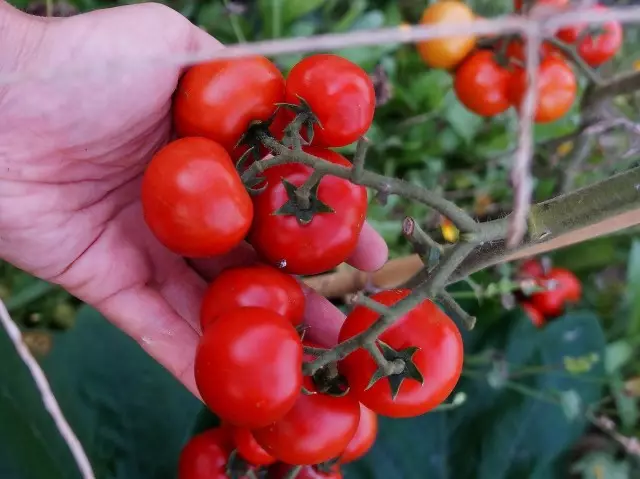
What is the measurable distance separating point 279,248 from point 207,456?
310mm

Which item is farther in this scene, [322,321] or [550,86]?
[550,86]

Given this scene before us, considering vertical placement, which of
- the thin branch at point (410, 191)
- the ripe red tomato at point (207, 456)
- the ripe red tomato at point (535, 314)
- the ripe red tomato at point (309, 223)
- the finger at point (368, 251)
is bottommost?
the ripe red tomato at point (535, 314)

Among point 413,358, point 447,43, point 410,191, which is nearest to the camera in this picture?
point 410,191

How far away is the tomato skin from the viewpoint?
1.16 m

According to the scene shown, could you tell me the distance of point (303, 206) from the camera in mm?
652

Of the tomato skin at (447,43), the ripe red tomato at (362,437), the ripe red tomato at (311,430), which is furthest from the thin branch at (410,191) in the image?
the tomato skin at (447,43)

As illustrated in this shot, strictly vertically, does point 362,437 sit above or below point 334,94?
below

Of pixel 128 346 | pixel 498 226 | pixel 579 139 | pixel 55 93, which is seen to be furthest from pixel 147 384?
pixel 579 139

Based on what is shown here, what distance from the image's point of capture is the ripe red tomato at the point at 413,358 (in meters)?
0.59

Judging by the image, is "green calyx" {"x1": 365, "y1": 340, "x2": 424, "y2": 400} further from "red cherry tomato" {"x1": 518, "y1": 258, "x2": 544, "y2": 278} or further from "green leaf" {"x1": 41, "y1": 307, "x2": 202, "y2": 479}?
"red cherry tomato" {"x1": 518, "y1": 258, "x2": 544, "y2": 278}

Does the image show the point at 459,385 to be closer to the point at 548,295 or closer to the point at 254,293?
the point at 548,295

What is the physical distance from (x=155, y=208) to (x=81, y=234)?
0.25 metres

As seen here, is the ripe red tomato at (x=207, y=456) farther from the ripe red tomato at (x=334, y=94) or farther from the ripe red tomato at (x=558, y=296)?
the ripe red tomato at (x=558, y=296)

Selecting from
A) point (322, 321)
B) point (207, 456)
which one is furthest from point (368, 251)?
point (207, 456)
